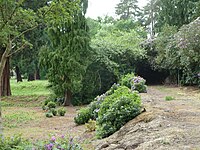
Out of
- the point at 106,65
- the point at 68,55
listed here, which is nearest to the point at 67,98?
the point at 68,55

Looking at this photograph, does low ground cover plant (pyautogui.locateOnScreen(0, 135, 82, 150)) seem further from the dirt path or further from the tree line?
the tree line

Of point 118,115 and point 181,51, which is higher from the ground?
point 181,51

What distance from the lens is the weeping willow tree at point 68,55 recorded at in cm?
1784

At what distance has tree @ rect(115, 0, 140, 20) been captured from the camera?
5269cm

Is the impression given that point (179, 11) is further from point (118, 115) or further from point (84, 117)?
point (118, 115)

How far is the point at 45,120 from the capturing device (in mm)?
13070

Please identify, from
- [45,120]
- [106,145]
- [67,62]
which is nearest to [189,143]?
[106,145]

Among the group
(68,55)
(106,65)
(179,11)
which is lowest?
(106,65)

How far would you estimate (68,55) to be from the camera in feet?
58.7

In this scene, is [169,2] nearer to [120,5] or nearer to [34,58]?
[34,58]

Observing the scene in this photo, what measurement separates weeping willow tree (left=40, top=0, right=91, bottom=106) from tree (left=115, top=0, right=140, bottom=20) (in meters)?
35.1

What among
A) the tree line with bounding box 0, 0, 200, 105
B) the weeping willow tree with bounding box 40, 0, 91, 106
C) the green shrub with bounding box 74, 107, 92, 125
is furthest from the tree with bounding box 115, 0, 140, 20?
the green shrub with bounding box 74, 107, 92, 125

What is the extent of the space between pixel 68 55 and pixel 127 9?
36935mm

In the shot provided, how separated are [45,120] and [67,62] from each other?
212 inches
